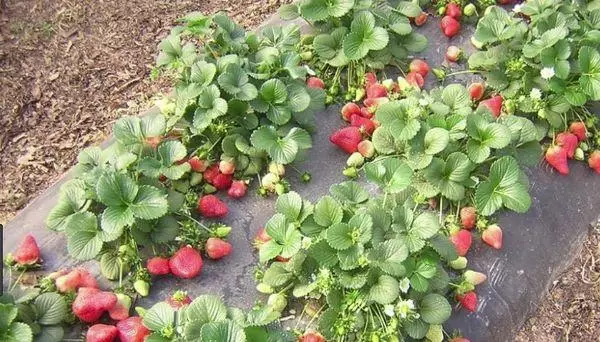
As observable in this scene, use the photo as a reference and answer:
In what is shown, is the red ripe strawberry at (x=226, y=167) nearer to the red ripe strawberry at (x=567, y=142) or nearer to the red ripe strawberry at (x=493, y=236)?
the red ripe strawberry at (x=493, y=236)

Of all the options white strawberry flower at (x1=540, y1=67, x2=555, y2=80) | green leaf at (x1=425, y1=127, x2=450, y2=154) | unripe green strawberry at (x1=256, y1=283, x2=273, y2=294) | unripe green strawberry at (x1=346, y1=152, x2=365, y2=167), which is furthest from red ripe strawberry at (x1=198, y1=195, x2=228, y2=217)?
white strawberry flower at (x1=540, y1=67, x2=555, y2=80)

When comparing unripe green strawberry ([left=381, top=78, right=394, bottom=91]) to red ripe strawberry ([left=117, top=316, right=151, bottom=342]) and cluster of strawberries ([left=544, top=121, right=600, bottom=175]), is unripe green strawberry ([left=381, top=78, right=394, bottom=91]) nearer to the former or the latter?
cluster of strawberries ([left=544, top=121, right=600, bottom=175])

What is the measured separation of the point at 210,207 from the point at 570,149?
1455 mm

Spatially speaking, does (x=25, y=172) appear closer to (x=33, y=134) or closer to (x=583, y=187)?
(x=33, y=134)

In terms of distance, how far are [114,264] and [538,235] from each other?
1.54 meters

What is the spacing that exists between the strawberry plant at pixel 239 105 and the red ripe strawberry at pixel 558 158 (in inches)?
36.7

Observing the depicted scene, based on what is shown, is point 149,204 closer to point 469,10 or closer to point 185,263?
point 185,263

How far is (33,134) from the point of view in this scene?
3180 mm

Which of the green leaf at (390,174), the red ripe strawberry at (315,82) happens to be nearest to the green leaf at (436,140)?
the green leaf at (390,174)

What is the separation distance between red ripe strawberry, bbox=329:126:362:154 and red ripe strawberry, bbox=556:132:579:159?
31.8 inches

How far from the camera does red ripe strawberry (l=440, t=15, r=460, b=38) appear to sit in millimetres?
3301

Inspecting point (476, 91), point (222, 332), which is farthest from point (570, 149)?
point (222, 332)

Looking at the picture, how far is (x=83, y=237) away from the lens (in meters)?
2.30

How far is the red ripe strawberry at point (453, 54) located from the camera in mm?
3230
